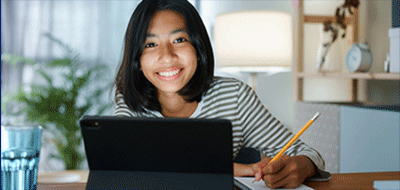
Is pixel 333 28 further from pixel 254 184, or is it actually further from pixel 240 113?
pixel 254 184

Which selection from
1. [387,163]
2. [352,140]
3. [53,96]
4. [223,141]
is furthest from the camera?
[53,96]

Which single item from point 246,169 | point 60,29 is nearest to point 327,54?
point 246,169

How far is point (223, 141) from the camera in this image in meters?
0.54

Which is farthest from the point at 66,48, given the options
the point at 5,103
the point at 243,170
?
the point at 243,170

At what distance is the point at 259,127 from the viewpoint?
3.82 ft

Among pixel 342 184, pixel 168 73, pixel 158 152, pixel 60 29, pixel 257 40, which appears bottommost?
pixel 342 184

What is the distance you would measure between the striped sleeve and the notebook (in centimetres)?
58

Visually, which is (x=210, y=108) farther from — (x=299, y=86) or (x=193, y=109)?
(x=299, y=86)

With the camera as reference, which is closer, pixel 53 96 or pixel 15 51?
pixel 53 96

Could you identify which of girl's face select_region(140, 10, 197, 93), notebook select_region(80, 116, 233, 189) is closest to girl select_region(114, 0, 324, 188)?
girl's face select_region(140, 10, 197, 93)

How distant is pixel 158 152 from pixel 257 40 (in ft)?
5.04

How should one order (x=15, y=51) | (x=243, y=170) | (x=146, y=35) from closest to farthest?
(x=243, y=170)
(x=146, y=35)
(x=15, y=51)

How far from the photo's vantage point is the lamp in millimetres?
1995

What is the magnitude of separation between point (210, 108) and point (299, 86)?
4.12 ft
